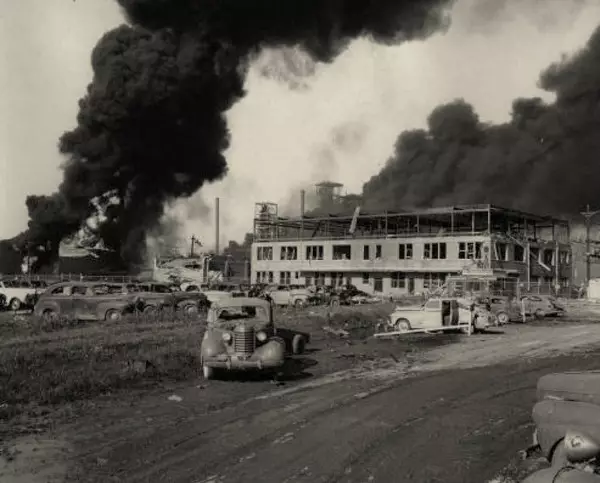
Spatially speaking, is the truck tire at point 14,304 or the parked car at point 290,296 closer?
the truck tire at point 14,304

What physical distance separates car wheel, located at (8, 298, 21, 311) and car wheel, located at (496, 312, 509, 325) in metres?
21.4

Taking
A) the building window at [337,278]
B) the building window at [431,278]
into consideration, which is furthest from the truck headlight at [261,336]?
the building window at [337,278]

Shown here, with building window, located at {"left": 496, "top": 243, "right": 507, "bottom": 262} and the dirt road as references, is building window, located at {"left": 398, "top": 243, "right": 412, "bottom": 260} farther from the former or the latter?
the dirt road

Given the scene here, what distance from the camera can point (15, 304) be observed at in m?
30.1

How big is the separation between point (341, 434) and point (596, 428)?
3.09m

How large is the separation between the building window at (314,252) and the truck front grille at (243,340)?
5301cm

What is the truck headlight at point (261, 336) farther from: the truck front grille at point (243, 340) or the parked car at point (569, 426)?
the parked car at point (569, 426)

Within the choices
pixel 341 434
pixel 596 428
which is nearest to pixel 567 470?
pixel 596 428

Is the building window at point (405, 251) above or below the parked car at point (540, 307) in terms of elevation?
above

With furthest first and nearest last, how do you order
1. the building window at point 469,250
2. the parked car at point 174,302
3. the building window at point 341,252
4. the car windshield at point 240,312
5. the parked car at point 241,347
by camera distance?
1. the building window at point 341,252
2. the building window at point 469,250
3. the parked car at point 174,302
4. the car windshield at point 240,312
5. the parked car at point 241,347

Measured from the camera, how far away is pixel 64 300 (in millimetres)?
23000

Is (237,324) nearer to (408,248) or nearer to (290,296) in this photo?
(290,296)

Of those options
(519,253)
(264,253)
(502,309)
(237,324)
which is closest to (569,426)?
(237,324)

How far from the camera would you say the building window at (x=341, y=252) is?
206 feet
